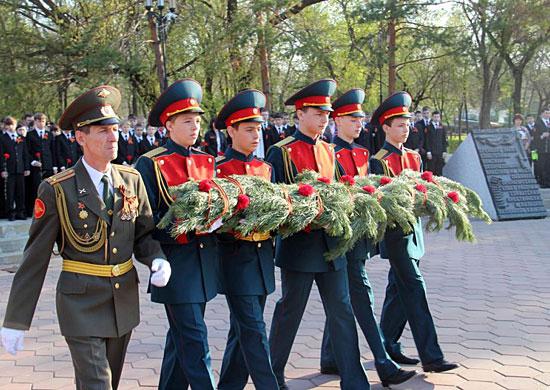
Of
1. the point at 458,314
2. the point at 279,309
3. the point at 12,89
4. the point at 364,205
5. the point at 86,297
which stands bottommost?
the point at 458,314

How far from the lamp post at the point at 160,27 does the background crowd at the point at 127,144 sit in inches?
59.3

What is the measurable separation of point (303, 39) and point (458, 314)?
13.0 metres

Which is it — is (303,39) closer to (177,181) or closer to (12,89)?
(12,89)

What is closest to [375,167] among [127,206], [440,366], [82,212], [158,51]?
[440,366]

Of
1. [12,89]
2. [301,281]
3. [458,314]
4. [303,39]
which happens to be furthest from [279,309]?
[12,89]

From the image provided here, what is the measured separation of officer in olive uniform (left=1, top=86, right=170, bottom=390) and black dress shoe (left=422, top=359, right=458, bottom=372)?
214 cm

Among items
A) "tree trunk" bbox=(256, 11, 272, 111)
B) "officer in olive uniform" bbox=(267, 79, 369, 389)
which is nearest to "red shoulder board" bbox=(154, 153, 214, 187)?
"officer in olive uniform" bbox=(267, 79, 369, 389)

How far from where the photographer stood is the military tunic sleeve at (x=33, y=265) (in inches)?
118

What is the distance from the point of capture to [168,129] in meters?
3.85

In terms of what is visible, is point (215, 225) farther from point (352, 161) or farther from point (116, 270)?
point (352, 161)

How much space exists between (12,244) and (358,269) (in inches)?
277

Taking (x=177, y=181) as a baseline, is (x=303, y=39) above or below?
above

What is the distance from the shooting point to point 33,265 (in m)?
3.02

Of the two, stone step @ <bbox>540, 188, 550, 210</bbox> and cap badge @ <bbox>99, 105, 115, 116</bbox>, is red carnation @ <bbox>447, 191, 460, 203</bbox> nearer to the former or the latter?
cap badge @ <bbox>99, 105, 115, 116</bbox>
